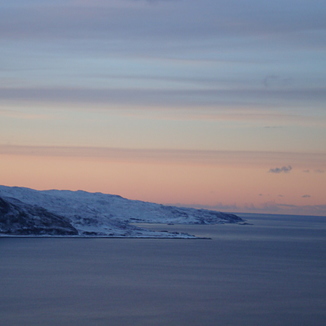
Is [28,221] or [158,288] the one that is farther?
[28,221]

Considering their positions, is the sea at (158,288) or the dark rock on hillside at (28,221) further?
the dark rock on hillside at (28,221)

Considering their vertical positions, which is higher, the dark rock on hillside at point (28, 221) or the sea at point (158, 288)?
the dark rock on hillside at point (28, 221)

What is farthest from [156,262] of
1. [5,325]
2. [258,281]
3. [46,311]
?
[5,325]

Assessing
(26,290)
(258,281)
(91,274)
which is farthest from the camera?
(91,274)

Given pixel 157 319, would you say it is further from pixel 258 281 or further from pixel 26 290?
pixel 258 281

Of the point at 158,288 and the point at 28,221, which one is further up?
the point at 28,221
